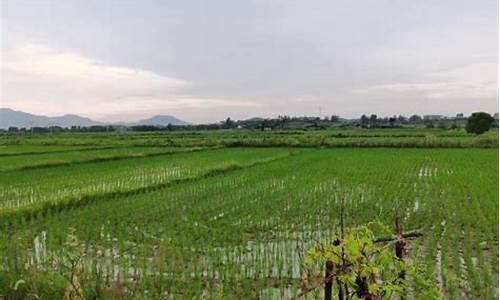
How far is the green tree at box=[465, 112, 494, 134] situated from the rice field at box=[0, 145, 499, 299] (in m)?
33.7

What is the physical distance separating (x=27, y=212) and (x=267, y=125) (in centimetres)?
7370

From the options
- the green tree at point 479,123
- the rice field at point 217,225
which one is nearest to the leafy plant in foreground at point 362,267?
the rice field at point 217,225

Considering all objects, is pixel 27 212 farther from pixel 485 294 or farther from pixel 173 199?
pixel 485 294

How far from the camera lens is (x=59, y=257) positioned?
22.0ft

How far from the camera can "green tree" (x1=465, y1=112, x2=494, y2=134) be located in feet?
159

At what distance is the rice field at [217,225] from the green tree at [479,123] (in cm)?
3372

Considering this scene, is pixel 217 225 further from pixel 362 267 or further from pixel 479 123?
pixel 479 123

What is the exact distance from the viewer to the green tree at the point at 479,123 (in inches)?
1911

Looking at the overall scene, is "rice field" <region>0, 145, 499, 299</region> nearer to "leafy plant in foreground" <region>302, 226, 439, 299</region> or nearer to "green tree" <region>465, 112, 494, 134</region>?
"leafy plant in foreground" <region>302, 226, 439, 299</region>

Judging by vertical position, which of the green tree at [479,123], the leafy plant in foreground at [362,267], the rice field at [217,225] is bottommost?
the rice field at [217,225]

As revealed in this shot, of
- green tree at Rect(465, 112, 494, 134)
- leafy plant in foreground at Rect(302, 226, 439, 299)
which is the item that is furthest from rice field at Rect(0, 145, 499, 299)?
green tree at Rect(465, 112, 494, 134)

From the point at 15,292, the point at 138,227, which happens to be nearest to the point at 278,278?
the point at 15,292

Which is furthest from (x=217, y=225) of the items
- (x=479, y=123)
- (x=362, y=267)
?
(x=479, y=123)

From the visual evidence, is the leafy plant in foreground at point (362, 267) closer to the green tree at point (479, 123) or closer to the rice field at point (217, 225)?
the rice field at point (217, 225)
